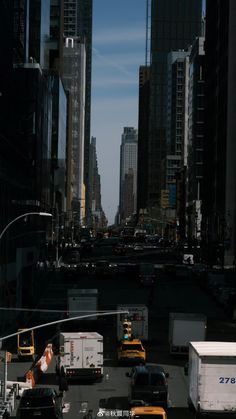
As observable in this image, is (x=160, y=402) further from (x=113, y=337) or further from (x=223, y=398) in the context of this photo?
(x=113, y=337)

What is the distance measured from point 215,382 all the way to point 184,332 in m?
16.9

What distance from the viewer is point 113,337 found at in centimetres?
5316

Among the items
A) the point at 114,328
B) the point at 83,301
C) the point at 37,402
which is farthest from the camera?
Result: the point at 114,328

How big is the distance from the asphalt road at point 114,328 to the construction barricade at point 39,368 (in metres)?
0.34

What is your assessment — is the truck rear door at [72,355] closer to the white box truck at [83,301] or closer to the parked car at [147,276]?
the white box truck at [83,301]

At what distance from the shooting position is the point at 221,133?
15288 cm

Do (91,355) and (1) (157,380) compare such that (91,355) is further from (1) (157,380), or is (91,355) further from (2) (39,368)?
(1) (157,380)

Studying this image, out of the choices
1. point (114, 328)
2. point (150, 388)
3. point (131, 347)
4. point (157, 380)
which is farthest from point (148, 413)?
point (114, 328)

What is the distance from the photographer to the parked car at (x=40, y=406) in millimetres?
28344

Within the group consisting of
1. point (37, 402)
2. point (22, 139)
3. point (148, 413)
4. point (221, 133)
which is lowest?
point (37, 402)

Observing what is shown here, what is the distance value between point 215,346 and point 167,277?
3154 inches

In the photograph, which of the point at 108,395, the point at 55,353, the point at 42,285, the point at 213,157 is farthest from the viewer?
the point at 213,157

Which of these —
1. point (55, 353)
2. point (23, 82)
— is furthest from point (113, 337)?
point (23, 82)

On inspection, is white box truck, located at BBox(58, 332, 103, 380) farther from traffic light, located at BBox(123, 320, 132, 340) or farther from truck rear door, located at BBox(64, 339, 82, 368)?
traffic light, located at BBox(123, 320, 132, 340)
